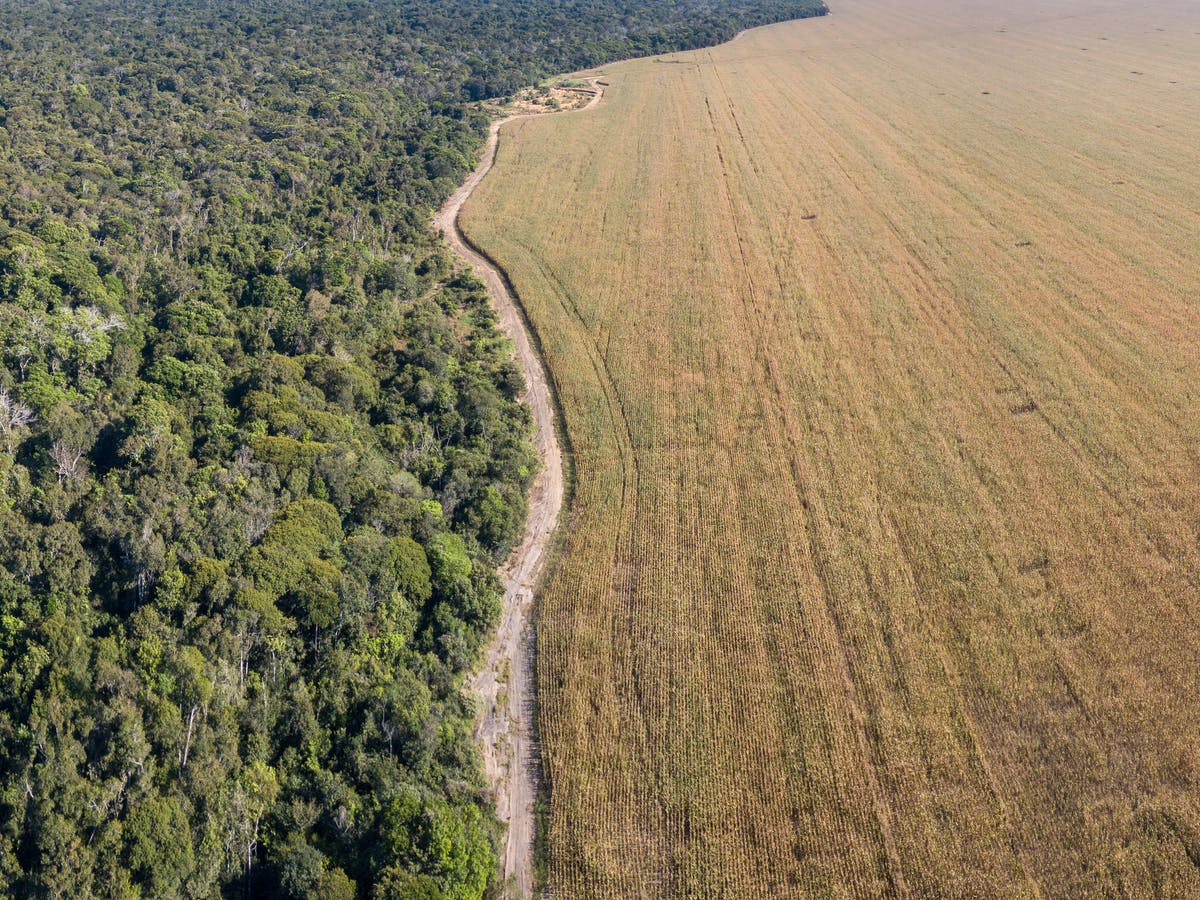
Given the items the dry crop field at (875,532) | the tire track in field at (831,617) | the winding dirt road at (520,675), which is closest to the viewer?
the tire track in field at (831,617)

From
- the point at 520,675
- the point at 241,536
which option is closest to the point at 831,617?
the point at 520,675

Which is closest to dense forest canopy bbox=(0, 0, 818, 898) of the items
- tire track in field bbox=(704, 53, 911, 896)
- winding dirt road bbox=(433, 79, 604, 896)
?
winding dirt road bbox=(433, 79, 604, 896)

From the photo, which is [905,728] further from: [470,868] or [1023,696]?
[470,868]

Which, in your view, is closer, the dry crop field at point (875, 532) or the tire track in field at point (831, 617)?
the tire track in field at point (831, 617)

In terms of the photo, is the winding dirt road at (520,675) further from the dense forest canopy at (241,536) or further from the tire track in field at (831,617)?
the tire track in field at (831,617)

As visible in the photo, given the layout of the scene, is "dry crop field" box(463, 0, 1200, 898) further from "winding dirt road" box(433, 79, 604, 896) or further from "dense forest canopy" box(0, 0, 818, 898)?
"dense forest canopy" box(0, 0, 818, 898)

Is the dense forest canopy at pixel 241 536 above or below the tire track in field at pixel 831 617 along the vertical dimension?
above

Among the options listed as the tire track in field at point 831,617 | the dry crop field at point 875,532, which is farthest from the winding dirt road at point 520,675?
the tire track in field at point 831,617

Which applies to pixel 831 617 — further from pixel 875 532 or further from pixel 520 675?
pixel 520 675

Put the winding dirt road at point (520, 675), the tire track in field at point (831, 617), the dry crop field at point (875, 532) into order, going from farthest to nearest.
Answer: the winding dirt road at point (520, 675) → the dry crop field at point (875, 532) → the tire track in field at point (831, 617)
